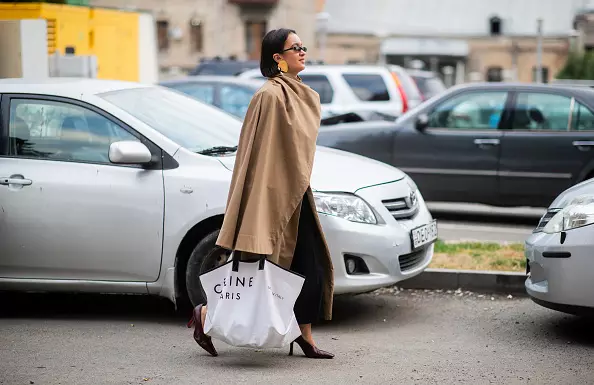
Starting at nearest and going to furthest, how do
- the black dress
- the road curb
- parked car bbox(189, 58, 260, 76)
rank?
the black dress
the road curb
parked car bbox(189, 58, 260, 76)

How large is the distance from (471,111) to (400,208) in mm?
4871

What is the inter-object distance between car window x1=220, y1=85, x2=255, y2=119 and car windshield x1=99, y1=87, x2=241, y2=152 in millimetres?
6635

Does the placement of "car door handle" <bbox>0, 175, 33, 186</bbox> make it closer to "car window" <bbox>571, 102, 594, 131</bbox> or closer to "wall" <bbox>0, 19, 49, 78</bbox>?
"wall" <bbox>0, 19, 49, 78</bbox>

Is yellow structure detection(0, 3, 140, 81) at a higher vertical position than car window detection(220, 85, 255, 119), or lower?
higher

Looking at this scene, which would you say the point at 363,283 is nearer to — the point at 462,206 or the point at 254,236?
the point at 254,236

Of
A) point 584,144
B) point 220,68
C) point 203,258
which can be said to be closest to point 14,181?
point 203,258

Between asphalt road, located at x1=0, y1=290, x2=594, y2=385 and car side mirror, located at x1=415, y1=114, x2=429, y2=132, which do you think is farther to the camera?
car side mirror, located at x1=415, y1=114, x2=429, y2=132

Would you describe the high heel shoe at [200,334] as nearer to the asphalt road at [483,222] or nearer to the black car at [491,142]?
the asphalt road at [483,222]

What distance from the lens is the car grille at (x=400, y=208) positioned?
7113 mm

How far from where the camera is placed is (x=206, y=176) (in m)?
6.90

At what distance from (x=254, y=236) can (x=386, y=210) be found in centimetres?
154

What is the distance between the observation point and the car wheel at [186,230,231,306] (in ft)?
22.4

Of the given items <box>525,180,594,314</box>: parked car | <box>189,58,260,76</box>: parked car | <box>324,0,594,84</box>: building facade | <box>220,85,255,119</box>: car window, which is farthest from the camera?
<box>324,0,594,84</box>: building facade

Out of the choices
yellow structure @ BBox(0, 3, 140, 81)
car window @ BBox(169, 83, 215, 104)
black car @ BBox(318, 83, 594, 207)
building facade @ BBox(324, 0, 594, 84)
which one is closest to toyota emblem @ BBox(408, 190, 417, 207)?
black car @ BBox(318, 83, 594, 207)
